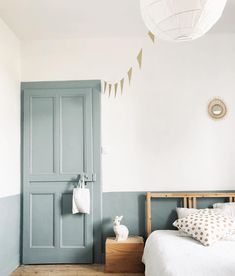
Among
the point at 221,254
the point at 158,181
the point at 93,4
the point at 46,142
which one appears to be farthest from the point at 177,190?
the point at 93,4

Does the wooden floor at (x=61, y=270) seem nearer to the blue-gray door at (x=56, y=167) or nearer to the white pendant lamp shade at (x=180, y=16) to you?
the blue-gray door at (x=56, y=167)

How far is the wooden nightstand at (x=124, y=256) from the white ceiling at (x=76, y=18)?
2319mm

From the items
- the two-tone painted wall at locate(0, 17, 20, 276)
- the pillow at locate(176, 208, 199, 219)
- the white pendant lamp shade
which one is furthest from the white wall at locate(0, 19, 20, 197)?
the white pendant lamp shade

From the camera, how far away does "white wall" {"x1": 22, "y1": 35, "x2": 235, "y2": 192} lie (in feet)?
13.0

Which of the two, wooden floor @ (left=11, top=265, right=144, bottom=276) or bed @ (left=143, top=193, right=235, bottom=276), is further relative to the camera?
wooden floor @ (left=11, top=265, right=144, bottom=276)

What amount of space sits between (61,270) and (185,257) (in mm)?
1659

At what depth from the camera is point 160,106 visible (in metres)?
4.03

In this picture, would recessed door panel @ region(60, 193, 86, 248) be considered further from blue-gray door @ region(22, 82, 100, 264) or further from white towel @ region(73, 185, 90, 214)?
white towel @ region(73, 185, 90, 214)

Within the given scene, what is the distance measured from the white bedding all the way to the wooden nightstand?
31 cm

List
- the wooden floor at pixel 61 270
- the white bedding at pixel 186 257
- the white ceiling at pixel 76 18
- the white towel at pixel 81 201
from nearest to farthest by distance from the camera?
the white bedding at pixel 186 257, the white ceiling at pixel 76 18, the wooden floor at pixel 61 270, the white towel at pixel 81 201

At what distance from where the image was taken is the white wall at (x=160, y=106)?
3965 mm

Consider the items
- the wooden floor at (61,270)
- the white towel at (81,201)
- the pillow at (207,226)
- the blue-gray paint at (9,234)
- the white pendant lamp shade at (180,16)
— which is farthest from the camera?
the white towel at (81,201)

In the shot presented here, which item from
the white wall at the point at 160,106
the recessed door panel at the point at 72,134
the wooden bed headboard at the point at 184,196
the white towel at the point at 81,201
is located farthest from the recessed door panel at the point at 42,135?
the wooden bed headboard at the point at 184,196

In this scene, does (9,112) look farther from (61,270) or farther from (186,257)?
(186,257)
